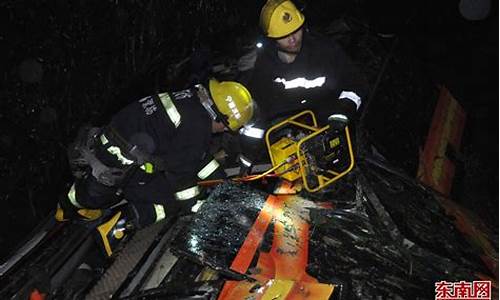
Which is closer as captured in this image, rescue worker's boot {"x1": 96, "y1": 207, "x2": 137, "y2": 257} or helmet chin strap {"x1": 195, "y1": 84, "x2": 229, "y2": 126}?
helmet chin strap {"x1": 195, "y1": 84, "x2": 229, "y2": 126}

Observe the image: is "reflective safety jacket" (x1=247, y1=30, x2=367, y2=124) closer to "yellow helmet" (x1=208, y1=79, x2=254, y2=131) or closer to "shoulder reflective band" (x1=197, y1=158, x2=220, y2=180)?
"shoulder reflective band" (x1=197, y1=158, x2=220, y2=180)

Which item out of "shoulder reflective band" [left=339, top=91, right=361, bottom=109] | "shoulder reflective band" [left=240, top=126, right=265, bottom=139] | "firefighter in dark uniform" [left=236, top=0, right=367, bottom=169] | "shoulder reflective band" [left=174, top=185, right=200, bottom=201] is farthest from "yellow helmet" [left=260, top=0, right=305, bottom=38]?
"shoulder reflective band" [left=174, top=185, right=200, bottom=201]

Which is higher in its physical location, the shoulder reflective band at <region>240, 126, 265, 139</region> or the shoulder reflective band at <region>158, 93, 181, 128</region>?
the shoulder reflective band at <region>158, 93, 181, 128</region>

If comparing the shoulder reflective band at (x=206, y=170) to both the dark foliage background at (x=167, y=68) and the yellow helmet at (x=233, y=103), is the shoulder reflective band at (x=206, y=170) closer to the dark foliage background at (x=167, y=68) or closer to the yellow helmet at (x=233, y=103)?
the yellow helmet at (x=233, y=103)

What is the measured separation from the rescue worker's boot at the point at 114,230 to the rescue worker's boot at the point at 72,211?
163mm

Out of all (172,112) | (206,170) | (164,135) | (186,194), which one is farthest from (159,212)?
(172,112)

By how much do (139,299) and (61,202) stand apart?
1.35 m

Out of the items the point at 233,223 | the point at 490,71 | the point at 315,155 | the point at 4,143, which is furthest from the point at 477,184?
the point at 4,143

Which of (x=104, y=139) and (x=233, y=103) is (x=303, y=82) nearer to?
(x=233, y=103)

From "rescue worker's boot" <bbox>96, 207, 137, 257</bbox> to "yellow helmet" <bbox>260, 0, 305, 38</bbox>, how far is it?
1800 mm

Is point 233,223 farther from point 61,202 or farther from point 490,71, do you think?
point 490,71

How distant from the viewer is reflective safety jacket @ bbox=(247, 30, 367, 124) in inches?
155

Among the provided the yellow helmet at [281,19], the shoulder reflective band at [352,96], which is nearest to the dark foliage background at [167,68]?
the shoulder reflective band at [352,96]

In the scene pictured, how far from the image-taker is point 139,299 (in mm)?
2539
